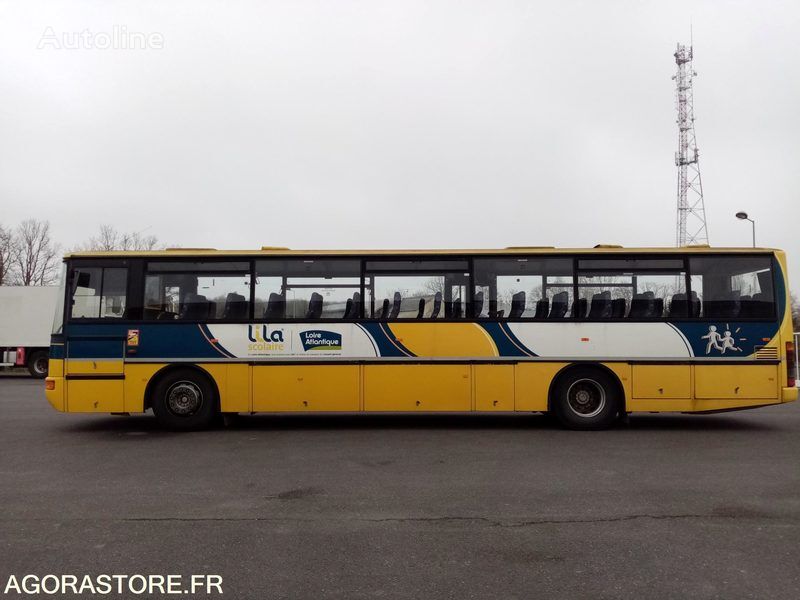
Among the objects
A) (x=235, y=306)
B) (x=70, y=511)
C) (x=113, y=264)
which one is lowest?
(x=70, y=511)

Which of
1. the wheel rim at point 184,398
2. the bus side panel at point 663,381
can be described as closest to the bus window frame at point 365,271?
the bus side panel at point 663,381

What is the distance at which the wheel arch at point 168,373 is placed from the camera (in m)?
10.1

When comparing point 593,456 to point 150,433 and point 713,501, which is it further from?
point 150,433

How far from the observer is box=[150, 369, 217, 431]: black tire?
10141mm

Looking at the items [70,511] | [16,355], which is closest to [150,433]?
[70,511]

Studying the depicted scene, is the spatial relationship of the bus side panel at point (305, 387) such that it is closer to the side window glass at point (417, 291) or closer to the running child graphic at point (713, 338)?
the side window glass at point (417, 291)

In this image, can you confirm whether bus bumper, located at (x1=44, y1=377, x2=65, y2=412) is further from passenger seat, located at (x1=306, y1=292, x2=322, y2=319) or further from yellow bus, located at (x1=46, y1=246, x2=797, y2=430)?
passenger seat, located at (x1=306, y1=292, x2=322, y2=319)

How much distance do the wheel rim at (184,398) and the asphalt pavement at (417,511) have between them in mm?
577

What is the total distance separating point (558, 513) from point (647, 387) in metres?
5.34

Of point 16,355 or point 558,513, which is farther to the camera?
point 16,355

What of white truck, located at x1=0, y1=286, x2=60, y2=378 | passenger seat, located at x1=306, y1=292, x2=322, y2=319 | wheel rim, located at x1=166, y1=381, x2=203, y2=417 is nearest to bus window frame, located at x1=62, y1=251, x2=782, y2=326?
passenger seat, located at x1=306, y1=292, x2=322, y2=319

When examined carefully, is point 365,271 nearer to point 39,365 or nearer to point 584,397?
point 584,397

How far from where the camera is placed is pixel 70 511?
5562mm

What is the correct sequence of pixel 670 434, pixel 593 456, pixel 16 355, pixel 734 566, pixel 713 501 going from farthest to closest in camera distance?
pixel 16 355, pixel 670 434, pixel 593 456, pixel 713 501, pixel 734 566
